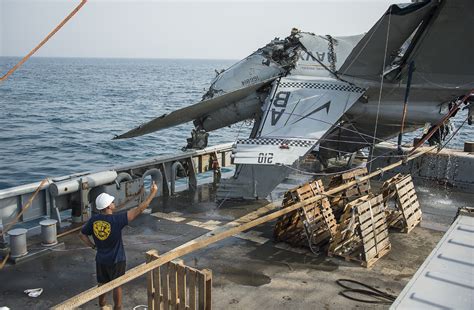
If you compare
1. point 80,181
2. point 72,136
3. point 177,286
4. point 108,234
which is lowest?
point 72,136

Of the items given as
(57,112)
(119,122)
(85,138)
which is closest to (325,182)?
(85,138)

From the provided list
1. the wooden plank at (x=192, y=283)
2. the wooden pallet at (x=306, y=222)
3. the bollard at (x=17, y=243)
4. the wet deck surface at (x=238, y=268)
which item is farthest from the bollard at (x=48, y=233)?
the wooden plank at (x=192, y=283)

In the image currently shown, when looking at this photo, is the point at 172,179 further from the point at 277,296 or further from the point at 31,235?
the point at 277,296

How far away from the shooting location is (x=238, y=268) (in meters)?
9.07

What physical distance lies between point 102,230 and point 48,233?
4.20m

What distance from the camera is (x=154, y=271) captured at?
5355mm

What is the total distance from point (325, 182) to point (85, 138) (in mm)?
23133

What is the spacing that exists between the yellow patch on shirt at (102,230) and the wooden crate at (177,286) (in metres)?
1.28

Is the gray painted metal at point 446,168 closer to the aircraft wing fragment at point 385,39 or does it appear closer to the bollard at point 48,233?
the aircraft wing fragment at point 385,39

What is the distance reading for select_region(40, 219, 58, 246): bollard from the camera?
31.7ft

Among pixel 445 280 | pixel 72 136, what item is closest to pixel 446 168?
pixel 445 280

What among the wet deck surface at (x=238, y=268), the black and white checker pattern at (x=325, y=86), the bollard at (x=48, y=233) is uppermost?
the black and white checker pattern at (x=325, y=86)

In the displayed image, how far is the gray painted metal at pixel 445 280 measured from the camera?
13.5ft

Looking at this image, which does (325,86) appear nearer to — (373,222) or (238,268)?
(373,222)
